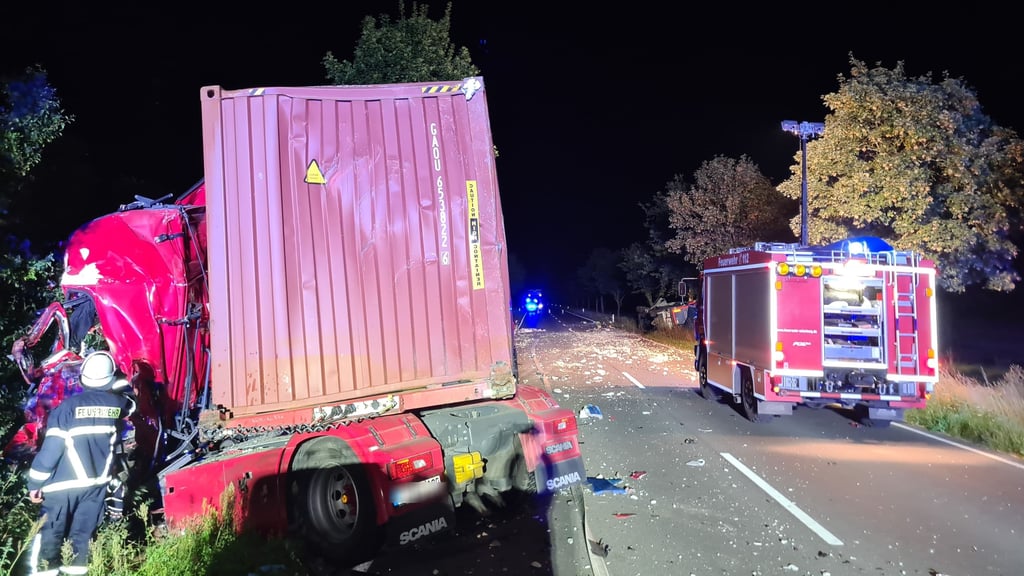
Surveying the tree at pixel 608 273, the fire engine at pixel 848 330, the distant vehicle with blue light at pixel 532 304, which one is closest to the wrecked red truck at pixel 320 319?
the fire engine at pixel 848 330

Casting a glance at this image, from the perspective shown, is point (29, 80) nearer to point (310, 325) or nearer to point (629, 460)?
point (310, 325)

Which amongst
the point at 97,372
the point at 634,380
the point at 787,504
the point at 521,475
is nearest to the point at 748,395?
the point at 787,504

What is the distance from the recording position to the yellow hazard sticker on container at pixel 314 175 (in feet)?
17.0

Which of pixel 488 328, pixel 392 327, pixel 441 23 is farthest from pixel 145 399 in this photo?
pixel 441 23

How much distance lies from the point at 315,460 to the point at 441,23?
880 cm

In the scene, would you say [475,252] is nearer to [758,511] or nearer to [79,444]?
[79,444]

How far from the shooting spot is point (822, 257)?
8.81 meters

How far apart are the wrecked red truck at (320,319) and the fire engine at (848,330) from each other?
16.5 feet

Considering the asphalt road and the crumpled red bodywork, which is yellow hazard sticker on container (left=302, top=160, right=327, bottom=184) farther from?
the asphalt road

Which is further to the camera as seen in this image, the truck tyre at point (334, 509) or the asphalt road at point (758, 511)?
the truck tyre at point (334, 509)

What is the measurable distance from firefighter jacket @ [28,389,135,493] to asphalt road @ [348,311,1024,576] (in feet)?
7.47

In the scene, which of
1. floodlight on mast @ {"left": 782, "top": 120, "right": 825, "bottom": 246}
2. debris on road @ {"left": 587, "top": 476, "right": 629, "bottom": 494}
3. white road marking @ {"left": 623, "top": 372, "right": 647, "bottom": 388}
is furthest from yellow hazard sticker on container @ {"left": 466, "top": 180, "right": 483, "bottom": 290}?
floodlight on mast @ {"left": 782, "top": 120, "right": 825, "bottom": 246}

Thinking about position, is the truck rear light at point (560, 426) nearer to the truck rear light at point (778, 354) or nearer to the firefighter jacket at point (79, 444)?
the firefighter jacket at point (79, 444)

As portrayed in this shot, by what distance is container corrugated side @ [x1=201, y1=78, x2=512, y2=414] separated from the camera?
16.3ft
